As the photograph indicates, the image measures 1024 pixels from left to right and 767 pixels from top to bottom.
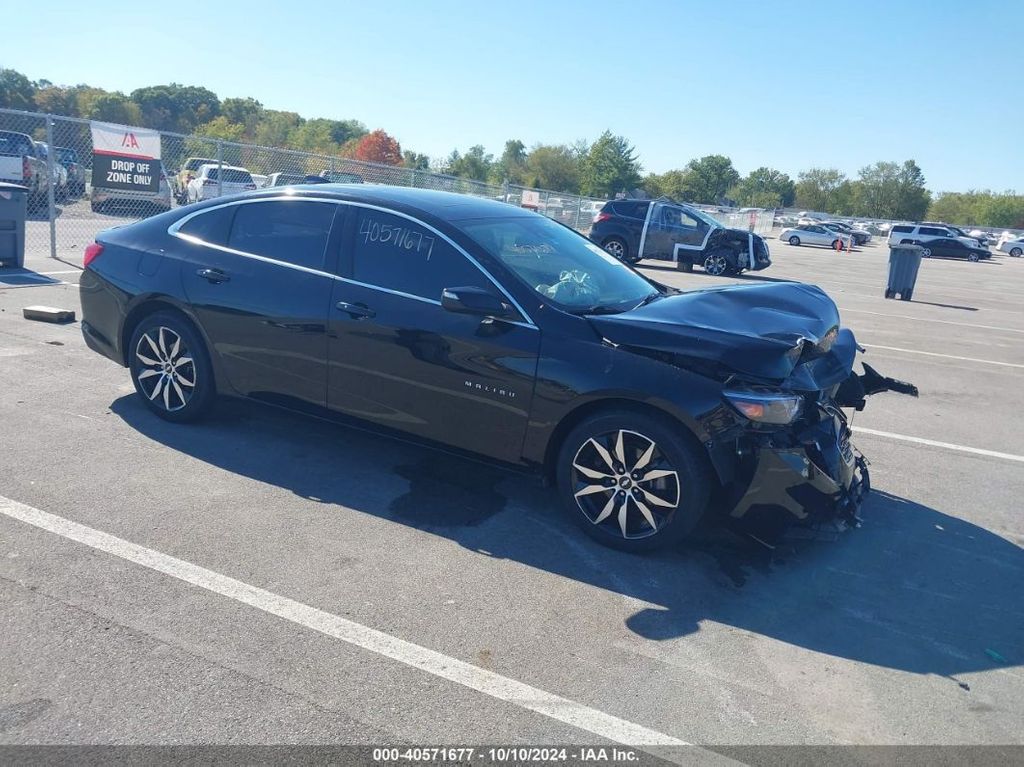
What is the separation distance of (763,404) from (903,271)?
1592 centimetres

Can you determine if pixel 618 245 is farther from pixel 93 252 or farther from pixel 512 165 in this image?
pixel 512 165

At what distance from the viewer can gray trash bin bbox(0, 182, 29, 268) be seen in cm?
1088

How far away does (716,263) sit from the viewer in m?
21.3

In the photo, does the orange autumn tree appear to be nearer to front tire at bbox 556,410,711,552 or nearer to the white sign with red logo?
the white sign with red logo

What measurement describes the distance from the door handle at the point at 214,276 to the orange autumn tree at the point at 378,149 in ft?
283

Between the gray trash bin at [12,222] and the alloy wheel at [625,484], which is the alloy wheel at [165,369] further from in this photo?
the gray trash bin at [12,222]

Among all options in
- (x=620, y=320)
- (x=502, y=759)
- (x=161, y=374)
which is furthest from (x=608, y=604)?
(x=161, y=374)

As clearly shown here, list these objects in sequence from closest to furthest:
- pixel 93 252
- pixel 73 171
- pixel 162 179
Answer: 1. pixel 93 252
2. pixel 162 179
3. pixel 73 171

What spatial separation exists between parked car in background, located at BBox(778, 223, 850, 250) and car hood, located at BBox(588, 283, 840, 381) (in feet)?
147

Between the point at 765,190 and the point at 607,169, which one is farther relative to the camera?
the point at 765,190

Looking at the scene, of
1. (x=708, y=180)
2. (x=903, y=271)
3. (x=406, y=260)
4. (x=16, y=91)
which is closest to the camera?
(x=406, y=260)

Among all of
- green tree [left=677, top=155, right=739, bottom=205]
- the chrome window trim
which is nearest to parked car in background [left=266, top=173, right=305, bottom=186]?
the chrome window trim

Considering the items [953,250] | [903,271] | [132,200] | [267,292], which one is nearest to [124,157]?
[132,200]

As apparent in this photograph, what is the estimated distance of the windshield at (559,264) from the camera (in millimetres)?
4770
